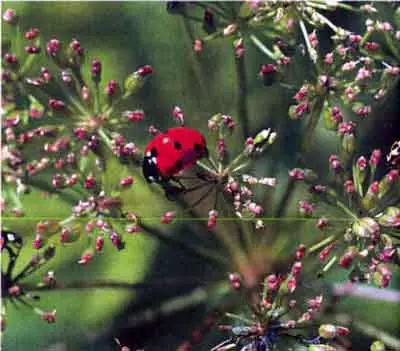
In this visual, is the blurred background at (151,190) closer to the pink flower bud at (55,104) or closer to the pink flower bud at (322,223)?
the pink flower bud at (322,223)

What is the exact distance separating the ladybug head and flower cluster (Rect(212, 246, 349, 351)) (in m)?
0.37

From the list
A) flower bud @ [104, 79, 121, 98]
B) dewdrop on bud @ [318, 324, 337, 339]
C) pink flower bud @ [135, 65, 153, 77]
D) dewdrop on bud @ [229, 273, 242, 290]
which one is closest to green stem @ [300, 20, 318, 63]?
pink flower bud @ [135, 65, 153, 77]

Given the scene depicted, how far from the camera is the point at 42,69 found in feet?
8.14

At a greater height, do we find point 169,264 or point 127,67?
point 127,67

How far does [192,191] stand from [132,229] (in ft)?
0.68

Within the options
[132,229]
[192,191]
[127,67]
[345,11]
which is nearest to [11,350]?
[132,229]

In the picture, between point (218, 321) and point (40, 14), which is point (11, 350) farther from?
point (40, 14)

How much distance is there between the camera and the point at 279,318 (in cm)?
267

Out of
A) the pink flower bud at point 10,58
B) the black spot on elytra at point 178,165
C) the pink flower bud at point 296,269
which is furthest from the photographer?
the pink flower bud at point 296,269

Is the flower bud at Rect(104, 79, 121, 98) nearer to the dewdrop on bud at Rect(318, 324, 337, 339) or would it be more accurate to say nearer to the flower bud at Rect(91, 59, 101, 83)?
the flower bud at Rect(91, 59, 101, 83)

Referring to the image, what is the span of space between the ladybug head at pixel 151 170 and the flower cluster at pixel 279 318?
1.22 ft

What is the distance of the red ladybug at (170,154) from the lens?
2.55m

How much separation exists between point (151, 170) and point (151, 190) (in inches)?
2.3

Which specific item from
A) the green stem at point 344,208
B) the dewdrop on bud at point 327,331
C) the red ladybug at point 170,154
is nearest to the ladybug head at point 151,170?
the red ladybug at point 170,154
